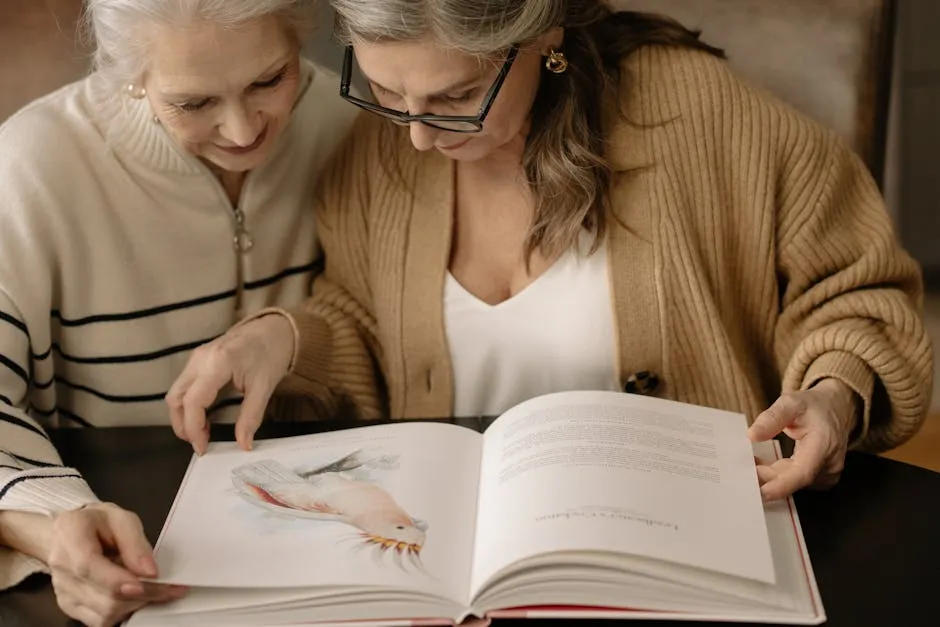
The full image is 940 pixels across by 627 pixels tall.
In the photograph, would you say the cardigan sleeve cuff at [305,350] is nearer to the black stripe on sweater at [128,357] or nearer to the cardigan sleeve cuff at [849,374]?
the black stripe on sweater at [128,357]

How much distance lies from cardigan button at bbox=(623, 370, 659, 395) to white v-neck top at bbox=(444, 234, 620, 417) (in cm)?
2

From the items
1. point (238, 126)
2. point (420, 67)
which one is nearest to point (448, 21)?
point (420, 67)

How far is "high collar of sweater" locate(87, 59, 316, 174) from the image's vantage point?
4.66 feet

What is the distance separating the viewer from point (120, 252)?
1.44 meters

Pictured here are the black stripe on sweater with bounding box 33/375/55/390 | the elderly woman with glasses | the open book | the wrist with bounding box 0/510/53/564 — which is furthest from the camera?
the black stripe on sweater with bounding box 33/375/55/390

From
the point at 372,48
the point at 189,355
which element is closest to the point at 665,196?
the point at 372,48

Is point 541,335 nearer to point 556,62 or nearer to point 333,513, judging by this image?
point 556,62

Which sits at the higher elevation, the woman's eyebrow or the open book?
the woman's eyebrow

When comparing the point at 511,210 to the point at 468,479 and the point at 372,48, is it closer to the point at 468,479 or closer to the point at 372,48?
the point at 372,48

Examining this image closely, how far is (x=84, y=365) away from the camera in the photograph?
1.48m

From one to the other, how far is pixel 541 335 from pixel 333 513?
44 centimetres

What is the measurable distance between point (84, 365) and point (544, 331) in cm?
60

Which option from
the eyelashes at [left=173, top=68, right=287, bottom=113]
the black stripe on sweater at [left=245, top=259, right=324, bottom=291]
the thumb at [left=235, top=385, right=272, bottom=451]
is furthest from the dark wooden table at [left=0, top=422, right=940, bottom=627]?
the eyelashes at [left=173, top=68, right=287, bottom=113]

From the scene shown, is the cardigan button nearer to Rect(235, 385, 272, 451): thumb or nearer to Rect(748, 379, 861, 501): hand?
Rect(748, 379, 861, 501): hand
